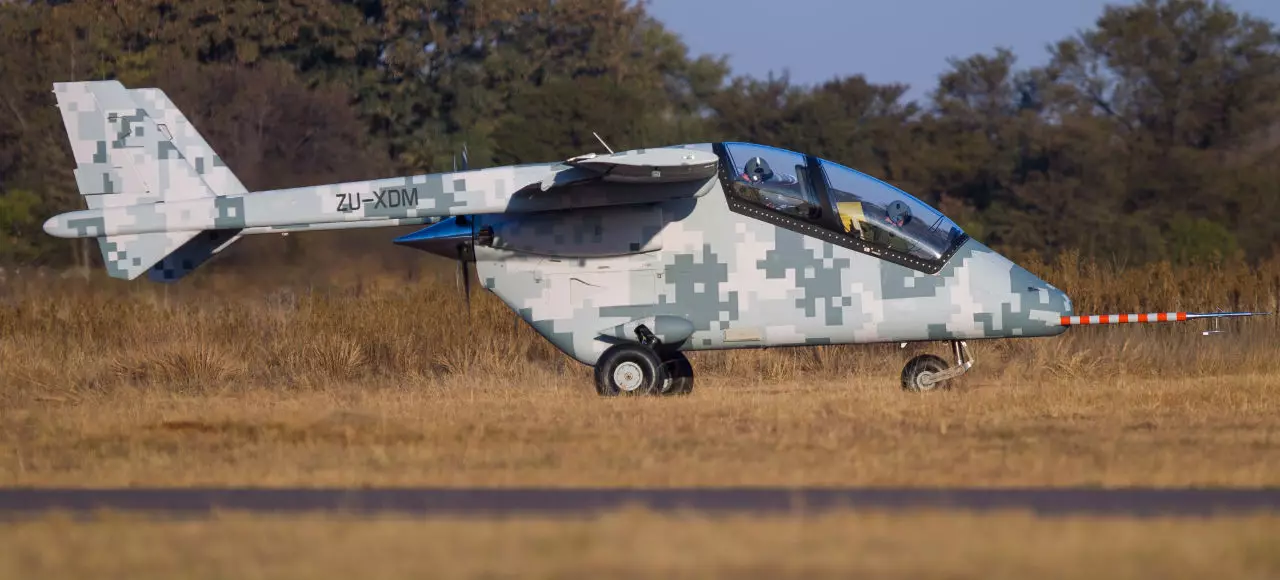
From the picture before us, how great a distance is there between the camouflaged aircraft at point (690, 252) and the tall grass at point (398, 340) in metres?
2.13

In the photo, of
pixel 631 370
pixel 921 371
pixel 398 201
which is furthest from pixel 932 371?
pixel 398 201

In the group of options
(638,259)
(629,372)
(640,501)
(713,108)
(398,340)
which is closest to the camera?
(640,501)

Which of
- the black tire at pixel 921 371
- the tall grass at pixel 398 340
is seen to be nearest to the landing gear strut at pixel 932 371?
the black tire at pixel 921 371

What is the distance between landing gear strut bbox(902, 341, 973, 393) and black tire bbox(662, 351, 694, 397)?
2.04 meters

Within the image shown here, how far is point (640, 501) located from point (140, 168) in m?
9.60

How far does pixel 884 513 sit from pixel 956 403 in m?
6.10

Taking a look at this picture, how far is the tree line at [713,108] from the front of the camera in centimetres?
4222

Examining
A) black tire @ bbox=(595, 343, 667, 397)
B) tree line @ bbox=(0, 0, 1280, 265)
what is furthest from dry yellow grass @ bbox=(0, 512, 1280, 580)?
tree line @ bbox=(0, 0, 1280, 265)

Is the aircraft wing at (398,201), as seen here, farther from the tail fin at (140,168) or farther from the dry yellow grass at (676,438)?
the dry yellow grass at (676,438)

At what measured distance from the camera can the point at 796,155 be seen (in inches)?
621

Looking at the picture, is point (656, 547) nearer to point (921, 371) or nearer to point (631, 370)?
point (631, 370)

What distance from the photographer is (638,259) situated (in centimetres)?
1596

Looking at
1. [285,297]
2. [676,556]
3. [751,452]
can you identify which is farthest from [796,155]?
[285,297]

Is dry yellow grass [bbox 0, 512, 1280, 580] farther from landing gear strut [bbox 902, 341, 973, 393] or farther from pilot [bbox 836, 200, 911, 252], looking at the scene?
landing gear strut [bbox 902, 341, 973, 393]
